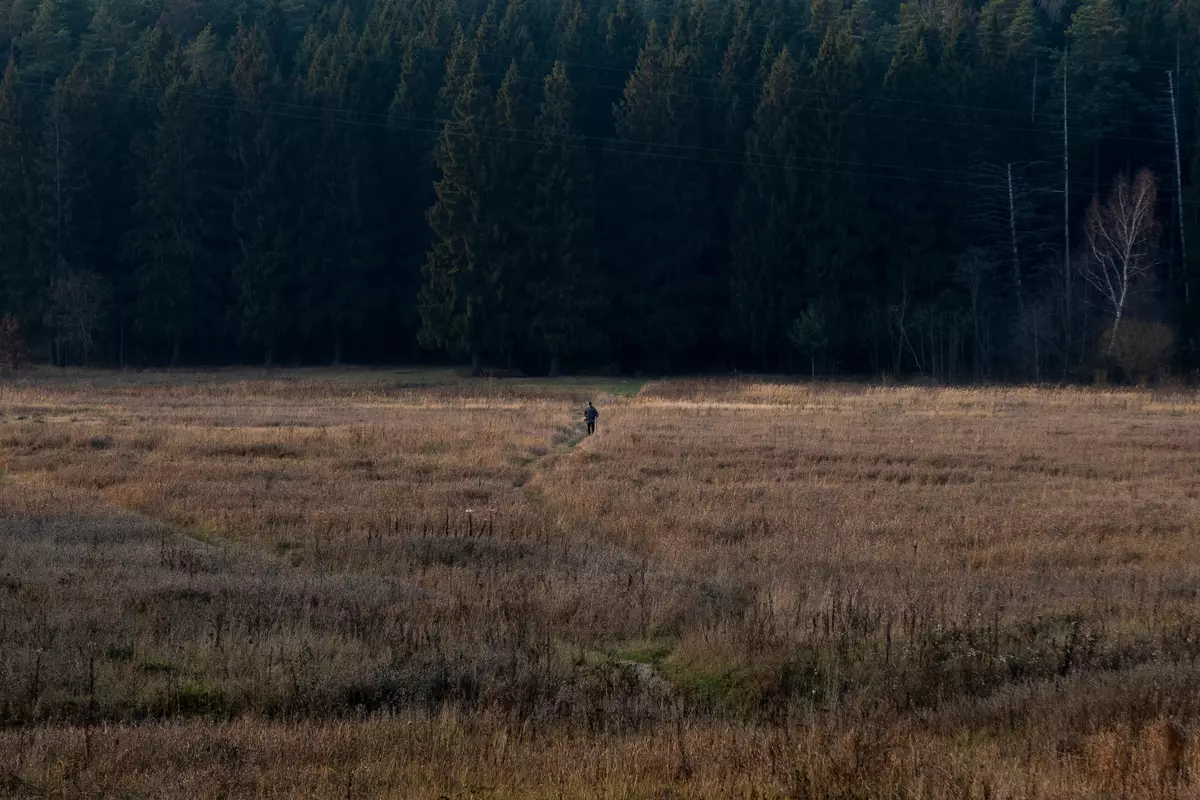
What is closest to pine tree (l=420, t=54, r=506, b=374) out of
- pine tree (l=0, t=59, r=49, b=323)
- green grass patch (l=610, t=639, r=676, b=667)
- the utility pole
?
pine tree (l=0, t=59, r=49, b=323)

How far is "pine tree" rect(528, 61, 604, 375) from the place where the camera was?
58938 mm

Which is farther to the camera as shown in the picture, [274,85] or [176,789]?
[274,85]

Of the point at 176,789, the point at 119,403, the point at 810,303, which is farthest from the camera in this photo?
the point at 810,303

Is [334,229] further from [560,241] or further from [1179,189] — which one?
[1179,189]

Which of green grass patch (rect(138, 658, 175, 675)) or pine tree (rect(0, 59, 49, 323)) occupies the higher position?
pine tree (rect(0, 59, 49, 323))

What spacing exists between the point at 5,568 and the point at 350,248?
167 ft

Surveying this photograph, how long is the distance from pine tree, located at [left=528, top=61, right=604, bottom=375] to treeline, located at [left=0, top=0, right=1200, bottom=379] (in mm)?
152

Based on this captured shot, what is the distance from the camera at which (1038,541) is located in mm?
16719

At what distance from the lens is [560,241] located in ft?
199

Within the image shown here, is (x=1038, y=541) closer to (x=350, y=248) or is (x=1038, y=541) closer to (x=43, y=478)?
(x=43, y=478)

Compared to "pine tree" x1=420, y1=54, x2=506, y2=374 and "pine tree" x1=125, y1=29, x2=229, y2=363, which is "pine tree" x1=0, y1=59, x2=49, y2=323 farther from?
"pine tree" x1=420, y1=54, x2=506, y2=374

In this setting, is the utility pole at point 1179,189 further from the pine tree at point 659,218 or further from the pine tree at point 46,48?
the pine tree at point 46,48

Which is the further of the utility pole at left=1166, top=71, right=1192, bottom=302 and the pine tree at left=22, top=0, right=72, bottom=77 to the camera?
the pine tree at left=22, top=0, right=72, bottom=77

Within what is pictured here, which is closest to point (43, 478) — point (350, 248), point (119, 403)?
point (119, 403)
